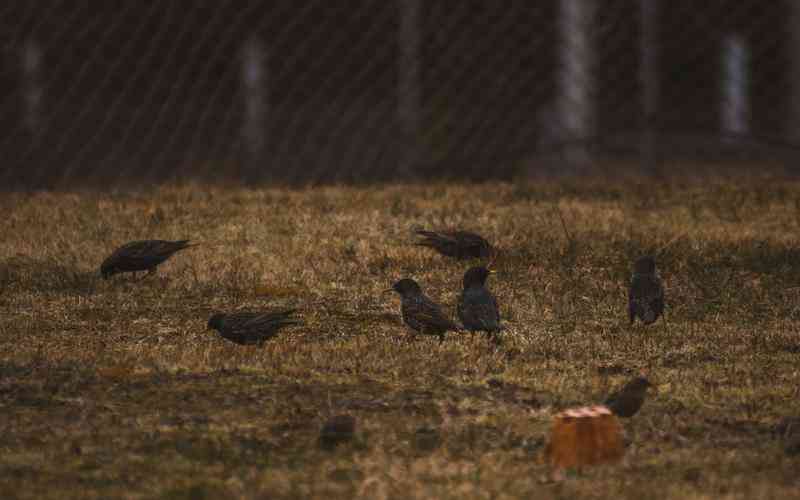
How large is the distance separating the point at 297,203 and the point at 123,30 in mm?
12277

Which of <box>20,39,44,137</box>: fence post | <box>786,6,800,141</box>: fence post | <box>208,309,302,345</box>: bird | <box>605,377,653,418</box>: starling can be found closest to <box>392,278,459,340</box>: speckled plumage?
<box>208,309,302,345</box>: bird

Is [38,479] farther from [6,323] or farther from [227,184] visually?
[227,184]

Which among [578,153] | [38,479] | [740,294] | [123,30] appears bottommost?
[38,479]

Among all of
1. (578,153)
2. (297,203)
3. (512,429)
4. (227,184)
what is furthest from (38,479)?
(578,153)

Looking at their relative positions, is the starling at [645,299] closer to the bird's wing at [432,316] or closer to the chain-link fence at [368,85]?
the bird's wing at [432,316]

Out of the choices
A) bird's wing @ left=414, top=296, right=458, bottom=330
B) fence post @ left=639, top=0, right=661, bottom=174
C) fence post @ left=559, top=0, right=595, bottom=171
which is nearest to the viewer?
bird's wing @ left=414, top=296, right=458, bottom=330

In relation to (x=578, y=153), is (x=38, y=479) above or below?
below

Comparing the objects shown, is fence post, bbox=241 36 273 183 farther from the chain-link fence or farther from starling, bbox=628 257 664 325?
starling, bbox=628 257 664 325

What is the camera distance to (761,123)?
3538 centimetres

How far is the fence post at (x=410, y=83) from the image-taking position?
72.7 ft

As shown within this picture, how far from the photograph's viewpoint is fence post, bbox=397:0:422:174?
72.7 ft

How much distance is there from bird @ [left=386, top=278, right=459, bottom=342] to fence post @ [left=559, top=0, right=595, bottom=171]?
13.1 meters

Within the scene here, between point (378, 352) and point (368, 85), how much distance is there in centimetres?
2216

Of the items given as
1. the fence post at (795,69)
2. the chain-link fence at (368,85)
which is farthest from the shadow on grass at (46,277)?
the fence post at (795,69)
